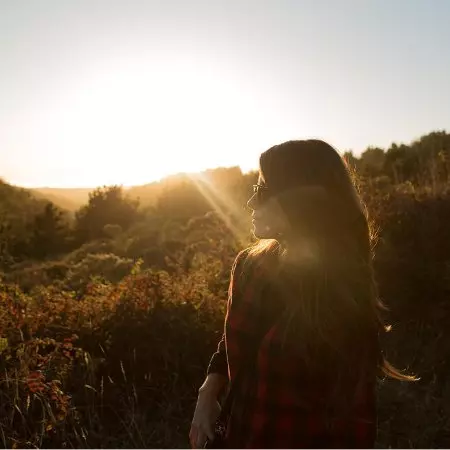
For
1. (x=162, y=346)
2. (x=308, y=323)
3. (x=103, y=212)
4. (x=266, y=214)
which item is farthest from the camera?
(x=103, y=212)

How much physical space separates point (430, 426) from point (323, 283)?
11.0ft

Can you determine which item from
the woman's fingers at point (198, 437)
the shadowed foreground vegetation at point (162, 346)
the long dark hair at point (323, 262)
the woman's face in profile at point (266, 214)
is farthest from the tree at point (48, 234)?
the long dark hair at point (323, 262)

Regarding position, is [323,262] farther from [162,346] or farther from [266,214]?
[162,346]

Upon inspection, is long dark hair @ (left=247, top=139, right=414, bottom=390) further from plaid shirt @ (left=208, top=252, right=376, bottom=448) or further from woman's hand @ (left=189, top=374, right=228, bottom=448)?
woman's hand @ (left=189, top=374, right=228, bottom=448)

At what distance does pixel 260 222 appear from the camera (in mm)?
1772

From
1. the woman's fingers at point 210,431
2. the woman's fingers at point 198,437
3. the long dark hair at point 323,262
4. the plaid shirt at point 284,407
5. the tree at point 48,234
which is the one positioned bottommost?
the tree at point 48,234

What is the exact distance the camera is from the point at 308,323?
164cm

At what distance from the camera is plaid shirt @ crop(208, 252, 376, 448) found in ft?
5.40

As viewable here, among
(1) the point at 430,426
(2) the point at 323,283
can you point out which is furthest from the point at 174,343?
(2) the point at 323,283

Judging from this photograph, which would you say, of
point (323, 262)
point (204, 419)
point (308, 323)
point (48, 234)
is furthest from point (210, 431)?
point (48, 234)

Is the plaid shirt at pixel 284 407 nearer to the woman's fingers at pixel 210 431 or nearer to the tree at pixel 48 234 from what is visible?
the woman's fingers at pixel 210 431

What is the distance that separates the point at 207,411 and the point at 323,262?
66cm

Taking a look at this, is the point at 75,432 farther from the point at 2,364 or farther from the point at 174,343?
the point at 174,343

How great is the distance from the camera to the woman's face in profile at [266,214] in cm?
173
